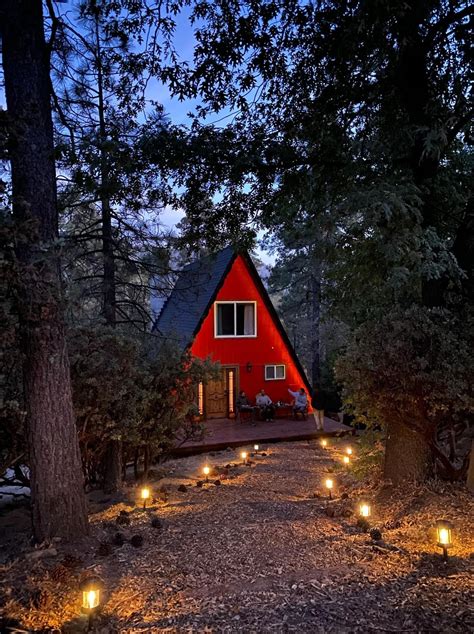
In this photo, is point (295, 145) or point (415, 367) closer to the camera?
point (415, 367)

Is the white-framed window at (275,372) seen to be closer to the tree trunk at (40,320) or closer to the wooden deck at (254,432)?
the wooden deck at (254,432)

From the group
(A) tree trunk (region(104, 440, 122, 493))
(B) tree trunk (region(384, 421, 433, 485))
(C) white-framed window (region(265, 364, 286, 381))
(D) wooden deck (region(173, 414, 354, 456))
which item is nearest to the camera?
(B) tree trunk (region(384, 421, 433, 485))

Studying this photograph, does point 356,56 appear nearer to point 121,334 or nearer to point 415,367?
point 415,367

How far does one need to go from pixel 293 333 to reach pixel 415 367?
20.1 m

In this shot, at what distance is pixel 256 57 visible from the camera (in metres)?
5.21

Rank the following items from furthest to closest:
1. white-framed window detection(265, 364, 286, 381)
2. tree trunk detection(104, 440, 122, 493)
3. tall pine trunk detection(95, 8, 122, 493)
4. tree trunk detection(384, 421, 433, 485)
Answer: white-framed window detection(265, 364, 286, 381), tree trunk detection(104, 440, 122, 493), tree trunk detection(384, 421, 433, 485), tall pine trunk detection(95, 8, 122, 493)

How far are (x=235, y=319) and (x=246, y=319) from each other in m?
0.47

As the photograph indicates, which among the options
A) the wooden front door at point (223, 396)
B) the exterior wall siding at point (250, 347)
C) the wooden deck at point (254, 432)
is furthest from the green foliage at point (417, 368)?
the wooden front door at point (223, 396)

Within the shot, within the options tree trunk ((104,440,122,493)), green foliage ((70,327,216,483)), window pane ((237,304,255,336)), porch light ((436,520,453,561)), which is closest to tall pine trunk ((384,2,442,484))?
porch light ((436,520,453,561))

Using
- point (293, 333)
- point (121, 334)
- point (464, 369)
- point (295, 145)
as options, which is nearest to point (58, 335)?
point (121, 334)

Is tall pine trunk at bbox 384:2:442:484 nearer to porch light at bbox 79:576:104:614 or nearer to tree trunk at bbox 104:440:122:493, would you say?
porch light at bbox 79:576:104:614

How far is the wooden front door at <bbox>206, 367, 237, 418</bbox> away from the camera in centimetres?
1447

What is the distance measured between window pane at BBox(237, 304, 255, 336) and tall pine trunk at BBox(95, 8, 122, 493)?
7.15m

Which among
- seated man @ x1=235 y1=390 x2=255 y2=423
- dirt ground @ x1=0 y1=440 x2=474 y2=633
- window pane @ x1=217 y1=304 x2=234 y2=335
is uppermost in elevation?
window pane @ x1=217 y1=304 x2=234 y2=335
